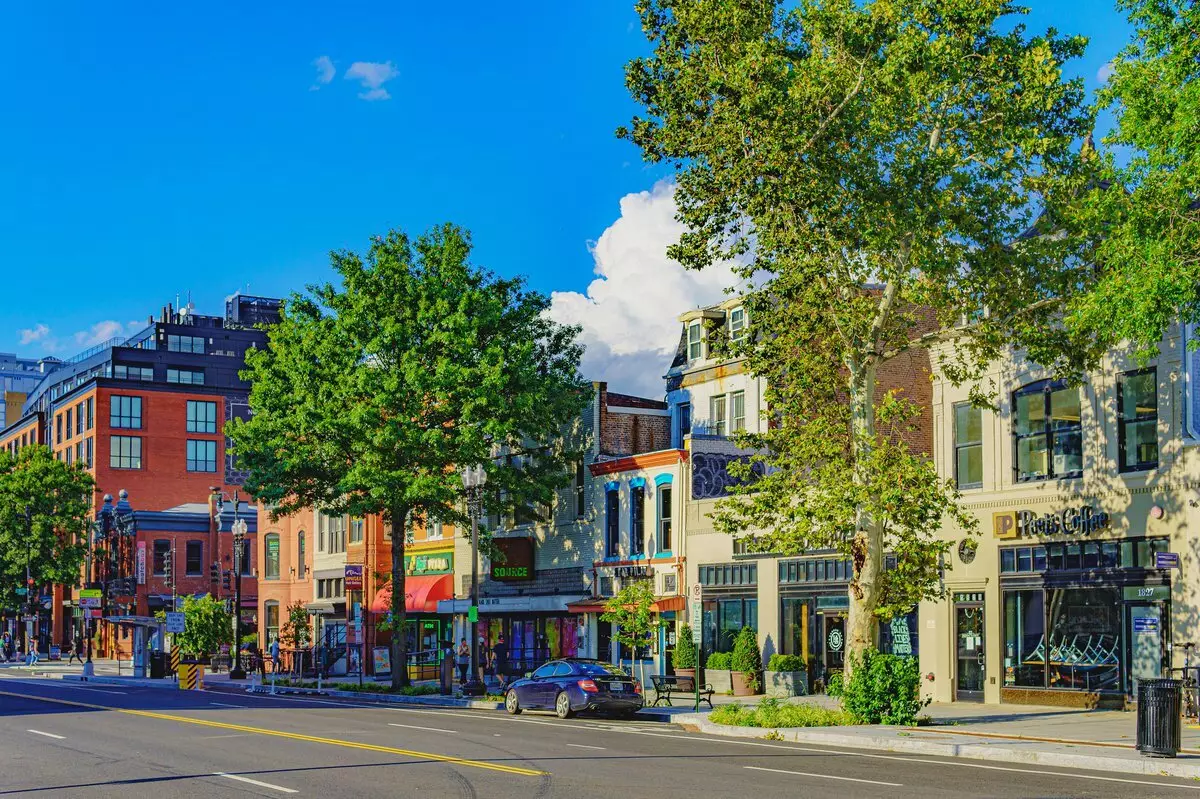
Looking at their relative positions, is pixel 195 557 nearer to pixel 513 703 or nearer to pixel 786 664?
pixel 786 664

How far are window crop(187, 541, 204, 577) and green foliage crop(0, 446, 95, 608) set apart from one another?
23.9 feet

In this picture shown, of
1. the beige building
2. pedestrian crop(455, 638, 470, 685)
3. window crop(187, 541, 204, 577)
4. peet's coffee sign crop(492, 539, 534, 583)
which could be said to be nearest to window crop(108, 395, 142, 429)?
window crop(187, 541, 204, 577)

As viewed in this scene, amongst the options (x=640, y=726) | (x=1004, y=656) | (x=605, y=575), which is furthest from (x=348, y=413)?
(x=1004, y=656)

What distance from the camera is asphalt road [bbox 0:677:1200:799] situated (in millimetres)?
16797

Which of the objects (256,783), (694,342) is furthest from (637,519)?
(256,783)

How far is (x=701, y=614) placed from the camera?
139ft

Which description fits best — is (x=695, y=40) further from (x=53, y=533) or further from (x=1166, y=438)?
(x=53, y=533)

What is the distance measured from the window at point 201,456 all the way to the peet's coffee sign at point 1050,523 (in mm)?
91184

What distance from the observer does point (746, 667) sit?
38906 millimetres

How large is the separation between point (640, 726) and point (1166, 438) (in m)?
12.6

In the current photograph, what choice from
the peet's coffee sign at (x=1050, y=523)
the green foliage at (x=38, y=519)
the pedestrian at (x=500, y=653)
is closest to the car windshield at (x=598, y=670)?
the peet's coffee sign at (x=1050, y=523)

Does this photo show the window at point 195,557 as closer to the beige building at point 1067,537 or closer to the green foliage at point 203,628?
the green foliage at point 203,628

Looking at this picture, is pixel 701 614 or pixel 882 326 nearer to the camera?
pixel 882 326

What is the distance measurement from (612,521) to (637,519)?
1.72 meters
